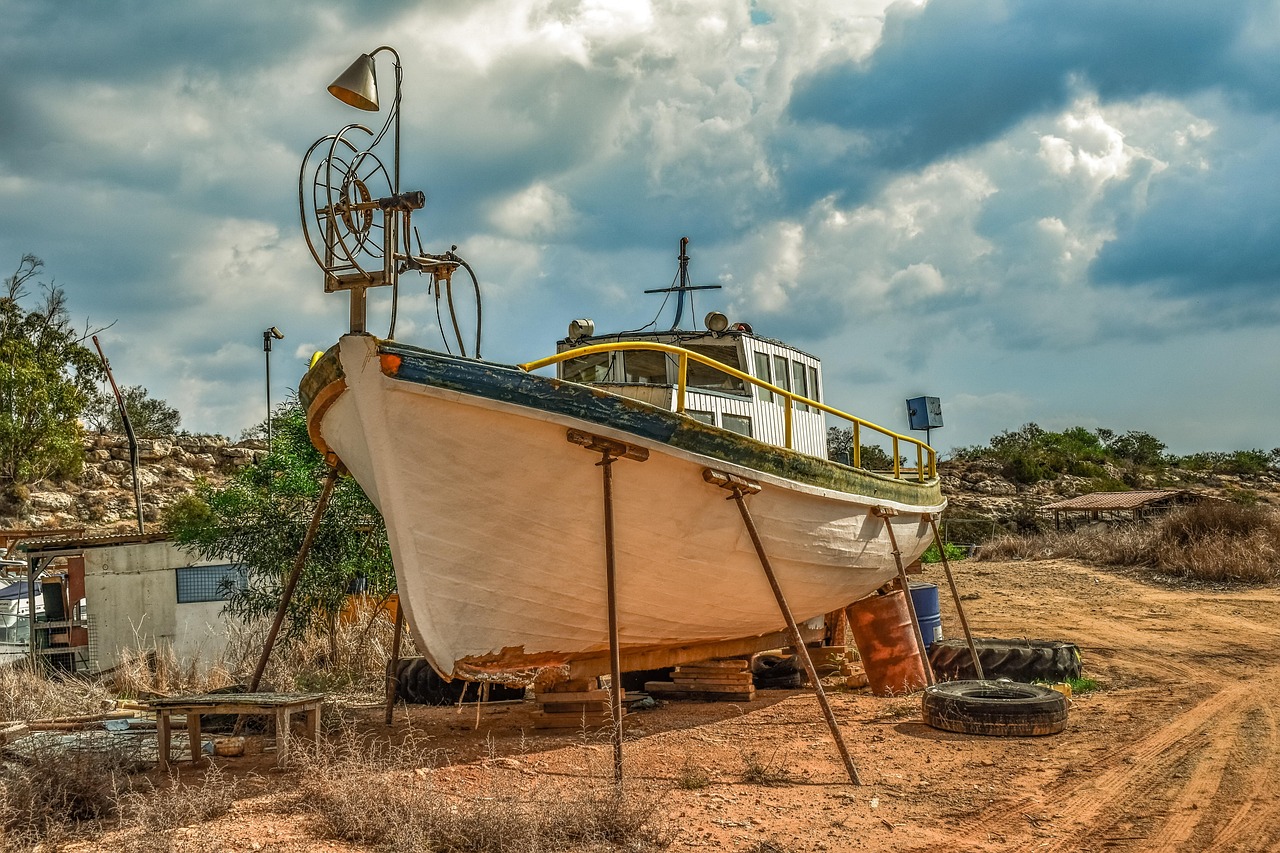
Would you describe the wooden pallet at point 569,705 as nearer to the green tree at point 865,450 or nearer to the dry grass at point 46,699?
the dry grass at point 46,699

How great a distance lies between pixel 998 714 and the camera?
7.50 metres

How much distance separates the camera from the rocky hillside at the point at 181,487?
91.5ft

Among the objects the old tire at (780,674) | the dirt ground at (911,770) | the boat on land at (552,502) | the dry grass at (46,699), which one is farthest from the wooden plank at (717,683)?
the dry grass at (46,699)

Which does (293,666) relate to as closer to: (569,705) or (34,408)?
(569,705)

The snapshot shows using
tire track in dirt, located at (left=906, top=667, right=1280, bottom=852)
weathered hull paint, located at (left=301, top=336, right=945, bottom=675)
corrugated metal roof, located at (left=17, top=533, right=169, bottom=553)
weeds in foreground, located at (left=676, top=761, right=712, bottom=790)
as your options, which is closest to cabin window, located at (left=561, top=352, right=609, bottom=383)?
weathered hull paint, located at (left=301, top=336, right=945, bottom=675)

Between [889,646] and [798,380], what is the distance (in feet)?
9.71

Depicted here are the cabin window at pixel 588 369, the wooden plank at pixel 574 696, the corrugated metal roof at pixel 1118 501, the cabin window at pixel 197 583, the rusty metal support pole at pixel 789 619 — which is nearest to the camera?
the rusty metal support pole at pixel 789 619

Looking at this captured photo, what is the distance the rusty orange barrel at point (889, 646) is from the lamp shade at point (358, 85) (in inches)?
248

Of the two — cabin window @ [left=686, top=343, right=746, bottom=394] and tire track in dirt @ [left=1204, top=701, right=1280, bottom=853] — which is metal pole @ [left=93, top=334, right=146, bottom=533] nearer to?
cabin window @ [left=686, top=343, right=746, bottom=394]

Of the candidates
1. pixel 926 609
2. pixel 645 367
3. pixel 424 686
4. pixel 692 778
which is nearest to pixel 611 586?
pixel 692 778

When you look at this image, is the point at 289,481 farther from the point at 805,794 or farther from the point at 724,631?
the point at 805,794

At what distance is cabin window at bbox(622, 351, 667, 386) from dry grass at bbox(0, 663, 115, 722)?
586cm

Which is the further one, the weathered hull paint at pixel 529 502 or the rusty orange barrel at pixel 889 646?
the rusty orange barrel at pixel 889 646

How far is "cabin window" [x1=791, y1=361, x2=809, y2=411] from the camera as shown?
35.6 ft
